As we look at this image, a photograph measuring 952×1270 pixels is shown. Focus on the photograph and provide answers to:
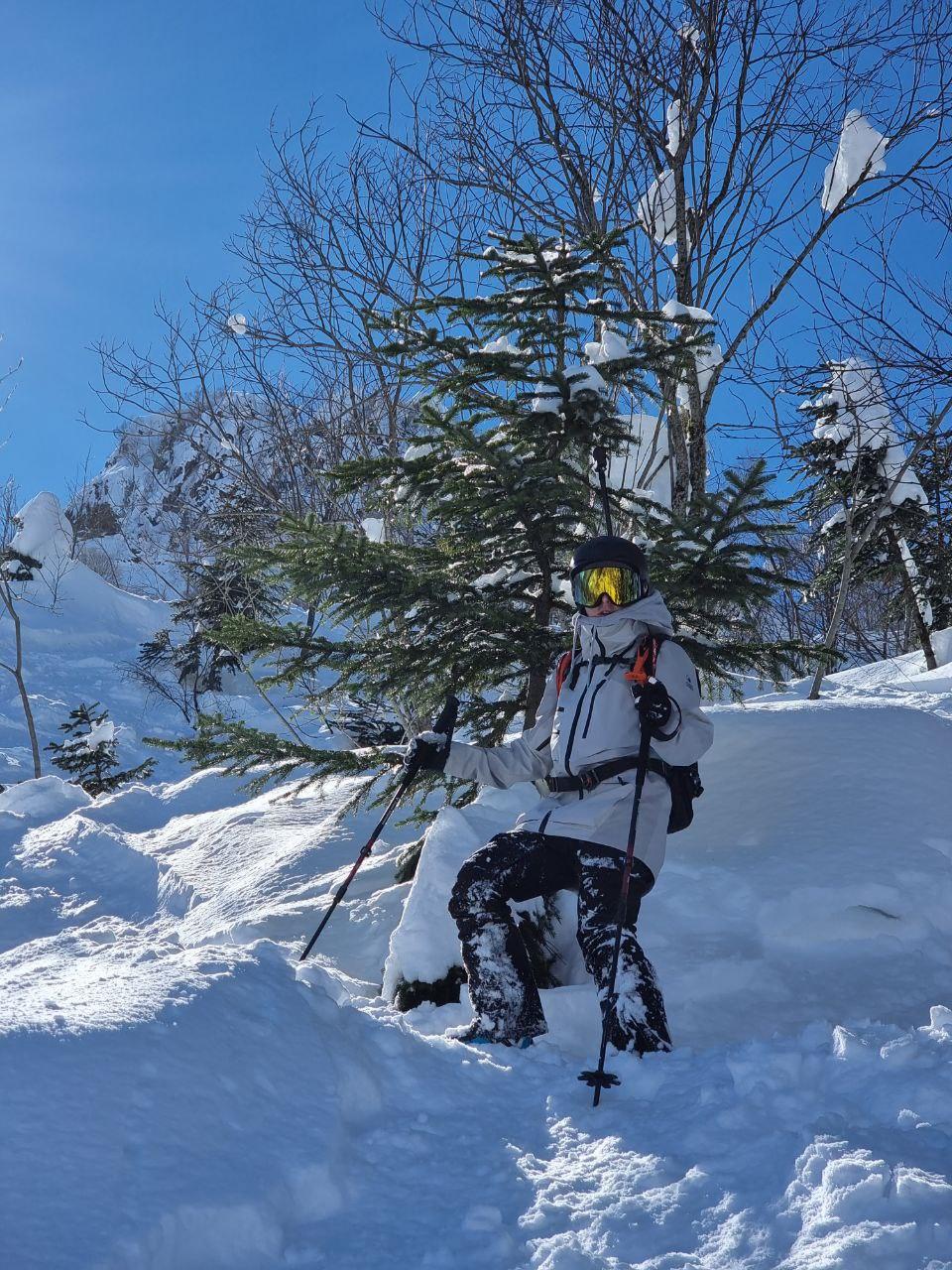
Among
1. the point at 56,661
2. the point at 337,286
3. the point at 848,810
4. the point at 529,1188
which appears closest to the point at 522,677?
the point at 848,810

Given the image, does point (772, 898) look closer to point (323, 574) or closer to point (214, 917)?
point (323, 574)

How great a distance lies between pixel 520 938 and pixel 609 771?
748 mm

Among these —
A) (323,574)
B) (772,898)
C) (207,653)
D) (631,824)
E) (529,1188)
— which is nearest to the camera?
(529,1188)

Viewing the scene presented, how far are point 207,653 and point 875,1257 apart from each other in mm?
29969

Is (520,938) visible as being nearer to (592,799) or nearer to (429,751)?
(592,799)

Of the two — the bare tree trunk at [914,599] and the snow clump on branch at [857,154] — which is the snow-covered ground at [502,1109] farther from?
the bare tree trunk at [914,599]

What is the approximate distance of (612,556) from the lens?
12.7 feet

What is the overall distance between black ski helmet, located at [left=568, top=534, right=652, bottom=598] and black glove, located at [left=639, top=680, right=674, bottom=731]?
563mm

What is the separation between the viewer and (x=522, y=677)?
6238 mm

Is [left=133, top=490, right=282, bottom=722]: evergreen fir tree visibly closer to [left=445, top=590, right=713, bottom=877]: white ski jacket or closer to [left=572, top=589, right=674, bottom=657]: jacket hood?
[left=445, top=590, right=713, bottom=877]: white ski jacket

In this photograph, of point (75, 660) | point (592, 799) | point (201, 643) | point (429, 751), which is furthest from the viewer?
point (75, 660)

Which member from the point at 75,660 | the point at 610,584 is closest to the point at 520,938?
the point at 610,584

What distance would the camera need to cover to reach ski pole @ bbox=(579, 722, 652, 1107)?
263cm

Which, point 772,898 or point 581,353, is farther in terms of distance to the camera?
point 581,353
